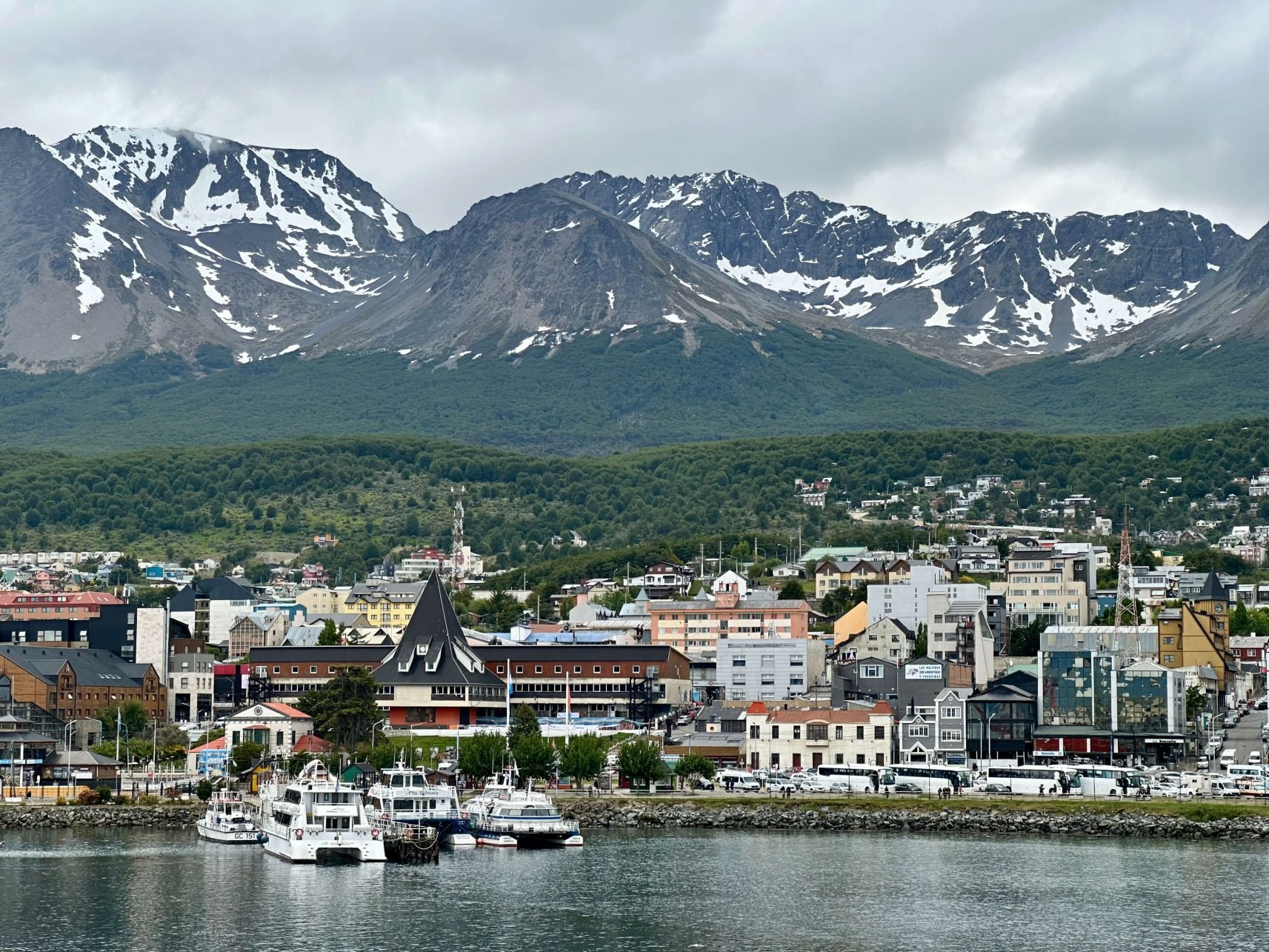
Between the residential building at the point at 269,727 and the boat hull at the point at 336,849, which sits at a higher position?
the residential building at the point at 269,727

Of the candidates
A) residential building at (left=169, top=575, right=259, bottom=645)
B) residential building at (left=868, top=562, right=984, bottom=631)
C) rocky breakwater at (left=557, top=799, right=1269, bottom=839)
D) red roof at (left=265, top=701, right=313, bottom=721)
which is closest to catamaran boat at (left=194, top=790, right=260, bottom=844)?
rocky breakwater at (left=557, top=799, right=1269, bottom=839)

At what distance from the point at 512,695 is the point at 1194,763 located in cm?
3746

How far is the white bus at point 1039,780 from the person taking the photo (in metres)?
90.9

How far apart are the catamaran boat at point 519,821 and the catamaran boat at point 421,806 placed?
65cm

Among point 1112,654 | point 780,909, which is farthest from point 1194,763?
point 780,909

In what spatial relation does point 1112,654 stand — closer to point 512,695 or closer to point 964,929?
point 512,695

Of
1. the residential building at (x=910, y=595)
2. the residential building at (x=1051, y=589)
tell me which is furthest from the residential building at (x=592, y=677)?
the residential building at (x=1051, y=589)

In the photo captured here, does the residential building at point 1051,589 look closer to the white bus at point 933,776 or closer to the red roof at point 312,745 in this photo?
the white bus at point 933,776

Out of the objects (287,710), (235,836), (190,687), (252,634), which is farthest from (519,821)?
(252,634)

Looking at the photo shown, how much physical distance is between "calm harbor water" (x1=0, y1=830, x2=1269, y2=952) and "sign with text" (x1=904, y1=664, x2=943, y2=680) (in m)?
26.0

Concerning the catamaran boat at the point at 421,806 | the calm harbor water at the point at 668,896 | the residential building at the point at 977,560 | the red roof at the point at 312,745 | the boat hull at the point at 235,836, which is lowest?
the calm harbor water at the point at 668,896

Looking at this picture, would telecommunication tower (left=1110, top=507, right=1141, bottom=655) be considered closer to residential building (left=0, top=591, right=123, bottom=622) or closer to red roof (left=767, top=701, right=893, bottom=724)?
red roof (left=767, top=701, right=893, bottom=724)

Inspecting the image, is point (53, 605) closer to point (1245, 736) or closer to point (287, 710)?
point (287, 710)

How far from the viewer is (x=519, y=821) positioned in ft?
266
